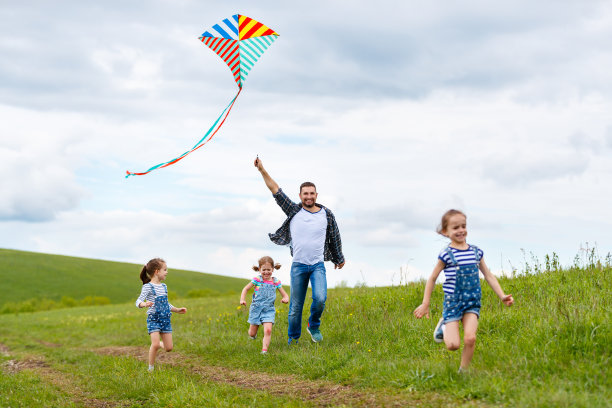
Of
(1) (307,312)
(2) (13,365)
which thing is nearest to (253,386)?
(1) (307,312)

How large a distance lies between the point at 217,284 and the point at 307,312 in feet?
211

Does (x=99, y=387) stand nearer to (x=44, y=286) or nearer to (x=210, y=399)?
(x=210, y=399)

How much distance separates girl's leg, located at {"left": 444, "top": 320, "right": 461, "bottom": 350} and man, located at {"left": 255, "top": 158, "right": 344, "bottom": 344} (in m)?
3.59

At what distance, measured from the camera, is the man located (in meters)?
9.97

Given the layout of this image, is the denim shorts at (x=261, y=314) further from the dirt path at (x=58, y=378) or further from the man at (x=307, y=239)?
the dirt path at (x=58, y=378)

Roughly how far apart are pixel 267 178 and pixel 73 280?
59512 mm

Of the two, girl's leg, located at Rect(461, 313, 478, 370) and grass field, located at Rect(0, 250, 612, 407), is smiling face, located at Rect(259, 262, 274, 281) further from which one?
girl's leg, located at Rect(461, 313, 478, 370)

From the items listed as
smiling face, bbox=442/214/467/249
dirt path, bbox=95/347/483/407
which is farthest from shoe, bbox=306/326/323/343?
→ smiling face, bbox=442/214/467/249

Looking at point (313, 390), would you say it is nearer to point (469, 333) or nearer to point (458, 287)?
point (469, 333)

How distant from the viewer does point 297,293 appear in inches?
404

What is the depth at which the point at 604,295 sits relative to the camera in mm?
9078

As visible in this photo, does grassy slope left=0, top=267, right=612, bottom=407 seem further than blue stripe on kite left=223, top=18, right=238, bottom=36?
No

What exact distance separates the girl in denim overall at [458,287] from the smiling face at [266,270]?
4615 mm

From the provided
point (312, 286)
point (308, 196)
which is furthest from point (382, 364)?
point (308, 196)
